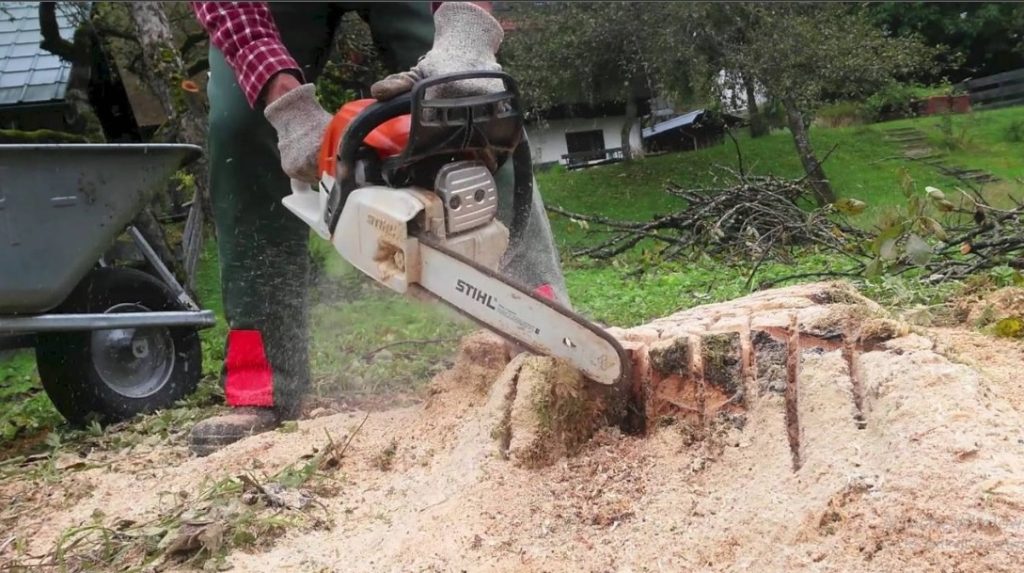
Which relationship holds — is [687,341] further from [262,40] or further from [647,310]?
[647,310]

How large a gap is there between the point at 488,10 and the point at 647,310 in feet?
5.78

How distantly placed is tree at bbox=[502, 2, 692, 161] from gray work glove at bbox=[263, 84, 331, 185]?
157 inches

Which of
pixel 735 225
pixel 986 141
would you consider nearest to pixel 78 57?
pixel 735 225

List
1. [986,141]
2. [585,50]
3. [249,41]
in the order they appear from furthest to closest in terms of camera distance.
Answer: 1. [585,50]
2. [986,141]
3. [249,41]

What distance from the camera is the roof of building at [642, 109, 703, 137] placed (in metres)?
5.25

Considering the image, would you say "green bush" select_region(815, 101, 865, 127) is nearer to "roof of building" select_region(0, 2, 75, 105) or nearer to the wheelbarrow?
the wheelbarrow

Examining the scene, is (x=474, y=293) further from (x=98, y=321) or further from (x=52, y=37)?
(x=52, y=37)

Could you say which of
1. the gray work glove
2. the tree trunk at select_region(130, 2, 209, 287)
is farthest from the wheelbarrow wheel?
the tree trunk at select_region(130, 2, 209, 287)

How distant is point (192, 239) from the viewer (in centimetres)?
693

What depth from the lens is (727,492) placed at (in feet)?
4.12

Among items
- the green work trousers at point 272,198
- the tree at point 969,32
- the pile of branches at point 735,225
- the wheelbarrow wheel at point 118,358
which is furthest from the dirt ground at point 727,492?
the tree at point 969,32

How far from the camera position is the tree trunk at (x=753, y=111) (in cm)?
539

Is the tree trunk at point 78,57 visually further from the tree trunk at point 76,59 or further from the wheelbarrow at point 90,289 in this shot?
the wheelbarrow at point 90,289

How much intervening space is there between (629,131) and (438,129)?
148 inches
